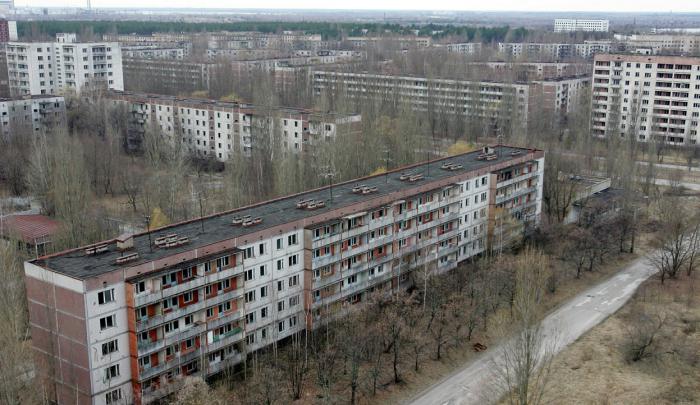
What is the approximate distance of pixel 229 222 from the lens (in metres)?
16.9

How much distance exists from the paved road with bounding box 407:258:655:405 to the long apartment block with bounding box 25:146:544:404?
333 cm

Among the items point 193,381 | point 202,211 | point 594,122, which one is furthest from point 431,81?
point 193,381

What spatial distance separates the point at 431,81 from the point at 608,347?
98.0 ft

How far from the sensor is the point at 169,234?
15.8 metres

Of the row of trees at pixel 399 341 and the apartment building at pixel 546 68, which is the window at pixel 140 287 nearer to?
the row of trees at pixel 399 341

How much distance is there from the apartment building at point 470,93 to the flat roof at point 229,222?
18.1m

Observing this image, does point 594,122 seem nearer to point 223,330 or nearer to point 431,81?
point 431,81

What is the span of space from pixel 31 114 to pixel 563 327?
3126 centimetres

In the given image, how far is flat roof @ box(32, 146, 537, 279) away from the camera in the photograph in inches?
551

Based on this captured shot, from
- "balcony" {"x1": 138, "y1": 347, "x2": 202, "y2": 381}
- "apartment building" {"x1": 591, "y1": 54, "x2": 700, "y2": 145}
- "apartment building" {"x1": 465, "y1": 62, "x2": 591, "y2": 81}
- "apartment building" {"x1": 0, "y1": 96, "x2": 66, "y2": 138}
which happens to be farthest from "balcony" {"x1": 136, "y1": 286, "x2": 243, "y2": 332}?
"apartment building" {"x1": 465, "y1": 62, "x2": 591, "y2": 81}

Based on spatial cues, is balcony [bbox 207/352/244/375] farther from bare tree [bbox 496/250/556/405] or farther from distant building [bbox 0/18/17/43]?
distant building [bbox 0/18/17/43]

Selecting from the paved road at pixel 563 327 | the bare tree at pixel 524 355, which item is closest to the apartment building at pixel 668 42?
the paved road at pixel 563 327

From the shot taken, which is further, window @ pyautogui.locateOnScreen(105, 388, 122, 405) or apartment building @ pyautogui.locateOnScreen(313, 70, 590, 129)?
apartment building @ pyautogui.locateOnScreen(313, 70, 590, 129)

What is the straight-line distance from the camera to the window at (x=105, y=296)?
13312 millimetres
